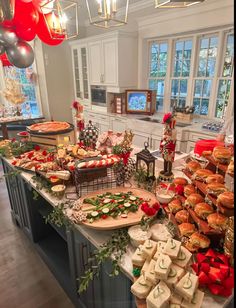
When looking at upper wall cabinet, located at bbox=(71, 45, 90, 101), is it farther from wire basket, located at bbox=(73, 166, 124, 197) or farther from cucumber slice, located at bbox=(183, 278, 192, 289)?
cucumber slice, located at bbox=(183, 278, 192, 289)

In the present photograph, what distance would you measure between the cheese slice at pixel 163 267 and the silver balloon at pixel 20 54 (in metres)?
2.70

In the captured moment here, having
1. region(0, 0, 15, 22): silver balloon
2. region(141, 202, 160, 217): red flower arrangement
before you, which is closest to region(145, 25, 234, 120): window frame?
region(0, 0, 15, 22): silver balloon

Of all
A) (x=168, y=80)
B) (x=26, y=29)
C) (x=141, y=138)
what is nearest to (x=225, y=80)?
(x=168, y=80)

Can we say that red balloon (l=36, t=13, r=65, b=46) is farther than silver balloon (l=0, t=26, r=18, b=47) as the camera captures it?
No

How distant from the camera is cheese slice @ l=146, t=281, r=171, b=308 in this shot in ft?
2.28

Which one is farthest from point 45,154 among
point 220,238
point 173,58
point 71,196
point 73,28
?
point 73,28

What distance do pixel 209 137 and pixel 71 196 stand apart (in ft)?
7.14

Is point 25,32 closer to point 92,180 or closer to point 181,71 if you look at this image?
point 92,180

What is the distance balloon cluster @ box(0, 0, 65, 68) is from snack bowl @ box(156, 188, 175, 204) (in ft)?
5.08

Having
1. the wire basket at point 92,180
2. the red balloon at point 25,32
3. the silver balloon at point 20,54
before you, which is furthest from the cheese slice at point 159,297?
the silver balloon at point 20,54

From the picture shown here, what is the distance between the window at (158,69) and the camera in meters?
3.99

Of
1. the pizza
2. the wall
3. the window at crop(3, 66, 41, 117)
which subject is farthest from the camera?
the window at crop(3, 66, 41, 117)

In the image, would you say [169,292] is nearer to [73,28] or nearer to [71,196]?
[71,196]

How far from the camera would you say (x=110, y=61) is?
13.1 feet
